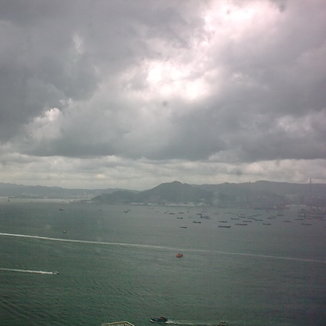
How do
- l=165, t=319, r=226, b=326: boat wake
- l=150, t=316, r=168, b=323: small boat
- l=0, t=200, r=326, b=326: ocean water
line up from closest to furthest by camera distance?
l=165, t=319, r=226, b=326: boat wake → l=150, t=316, r=168, b=323: small boat → l=0, t=200, r=326, b=326: ocean water

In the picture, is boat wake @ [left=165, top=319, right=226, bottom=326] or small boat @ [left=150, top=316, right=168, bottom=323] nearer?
boat wake @ [left=165, top=319, right=226, bottom=326]

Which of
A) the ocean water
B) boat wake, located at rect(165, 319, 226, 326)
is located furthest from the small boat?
the ocean water

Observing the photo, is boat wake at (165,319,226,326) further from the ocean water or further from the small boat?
the small boat

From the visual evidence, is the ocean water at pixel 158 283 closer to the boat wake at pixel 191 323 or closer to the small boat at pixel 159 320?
the boat wake at pixel 191 323

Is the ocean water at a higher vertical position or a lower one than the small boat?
lower

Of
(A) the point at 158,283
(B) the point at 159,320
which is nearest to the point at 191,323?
(B) the point at 159,320

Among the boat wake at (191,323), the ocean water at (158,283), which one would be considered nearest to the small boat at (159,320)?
the boat wake at (191,323)

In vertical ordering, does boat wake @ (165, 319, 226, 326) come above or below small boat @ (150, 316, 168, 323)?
below

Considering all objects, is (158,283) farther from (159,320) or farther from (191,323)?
(191,323)

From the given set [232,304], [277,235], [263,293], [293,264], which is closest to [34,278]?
[232,304]

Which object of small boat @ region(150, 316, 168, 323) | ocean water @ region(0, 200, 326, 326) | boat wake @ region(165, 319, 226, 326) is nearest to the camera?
boat wake @ region(165, 319, 226, 326)

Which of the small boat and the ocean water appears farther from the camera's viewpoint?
the ocean water

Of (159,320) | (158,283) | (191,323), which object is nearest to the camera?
(191,323)
